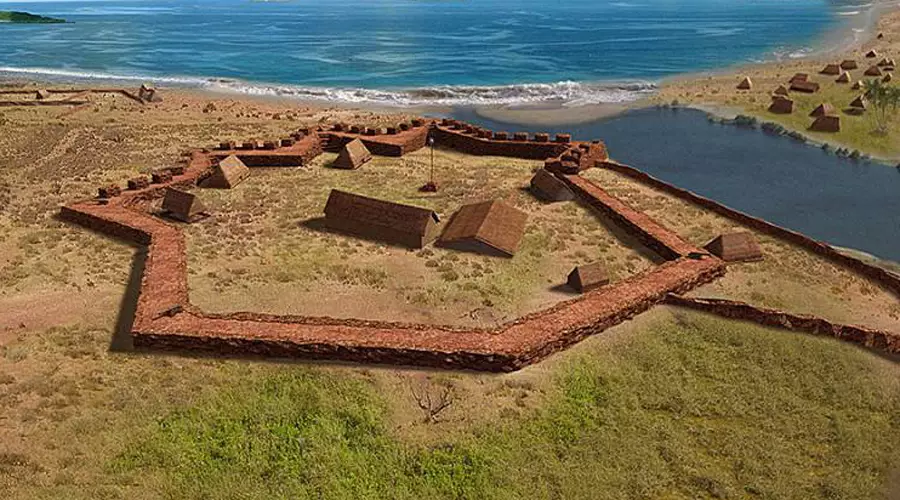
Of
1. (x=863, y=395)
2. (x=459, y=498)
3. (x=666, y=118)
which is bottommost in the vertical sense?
(x=459, y=498)

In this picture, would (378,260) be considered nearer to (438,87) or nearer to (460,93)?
(460,93)

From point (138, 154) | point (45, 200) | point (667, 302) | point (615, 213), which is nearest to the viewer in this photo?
point (667, 302)

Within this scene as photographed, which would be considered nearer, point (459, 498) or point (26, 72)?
point (459, 498)

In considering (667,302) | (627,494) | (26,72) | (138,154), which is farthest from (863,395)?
(26,72)

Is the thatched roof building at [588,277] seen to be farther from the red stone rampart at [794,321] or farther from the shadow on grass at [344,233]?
the shadow on grass at [344,233]

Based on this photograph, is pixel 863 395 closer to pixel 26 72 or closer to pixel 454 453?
pixel 454 453

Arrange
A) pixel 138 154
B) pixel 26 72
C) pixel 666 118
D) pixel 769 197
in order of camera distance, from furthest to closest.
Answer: pixel 26 72
pixel 666 118
pixel 138 154
pixel 769 197

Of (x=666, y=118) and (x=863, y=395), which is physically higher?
→ (x=666, y=118)

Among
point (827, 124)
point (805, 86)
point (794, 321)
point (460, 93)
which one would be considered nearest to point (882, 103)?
point (827, 124)
